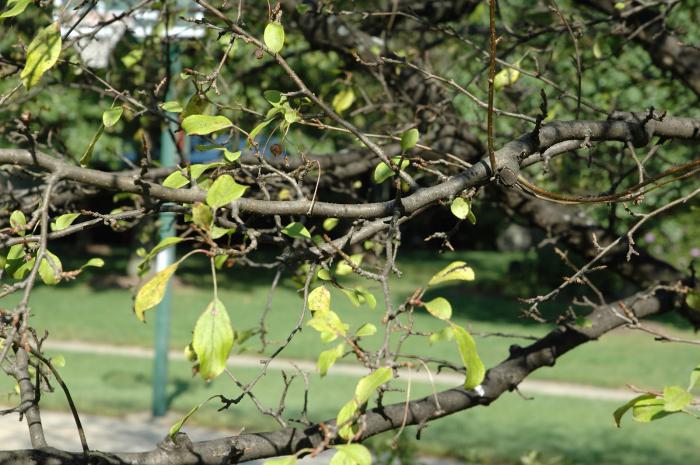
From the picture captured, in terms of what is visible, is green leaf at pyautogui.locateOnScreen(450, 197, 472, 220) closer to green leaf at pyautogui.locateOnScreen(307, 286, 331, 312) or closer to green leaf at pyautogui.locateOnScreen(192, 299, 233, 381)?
green leaf at pyautogui.locateOnScreen(307, 286, 331, 312)

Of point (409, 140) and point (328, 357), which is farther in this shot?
point (409, 140)

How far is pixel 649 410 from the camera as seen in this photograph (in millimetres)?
2021

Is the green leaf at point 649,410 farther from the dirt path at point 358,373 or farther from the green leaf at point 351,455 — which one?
the dirt path at point 358,373

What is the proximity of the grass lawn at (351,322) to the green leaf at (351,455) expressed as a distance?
965 cm

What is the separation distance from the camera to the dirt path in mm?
11914

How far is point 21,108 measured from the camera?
5.27 meters

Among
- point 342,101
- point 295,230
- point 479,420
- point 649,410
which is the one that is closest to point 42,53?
point 295,230

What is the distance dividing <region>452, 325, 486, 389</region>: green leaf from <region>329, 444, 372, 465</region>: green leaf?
26 centimetres

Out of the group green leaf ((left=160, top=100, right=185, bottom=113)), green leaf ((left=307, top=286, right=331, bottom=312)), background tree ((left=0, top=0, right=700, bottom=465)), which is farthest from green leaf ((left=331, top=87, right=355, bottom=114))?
green leaf ((left=307, top=286, right=331, bottom=312))

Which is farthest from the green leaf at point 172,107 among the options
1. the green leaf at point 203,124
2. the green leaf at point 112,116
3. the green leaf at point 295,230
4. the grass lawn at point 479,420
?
the grass lawn at point 479,420

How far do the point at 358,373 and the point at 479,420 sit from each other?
10.5 ft

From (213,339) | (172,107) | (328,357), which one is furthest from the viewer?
(172,107)

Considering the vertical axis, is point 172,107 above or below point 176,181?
above

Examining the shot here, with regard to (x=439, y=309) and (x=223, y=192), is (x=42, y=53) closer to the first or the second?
(x=223, y=192)
